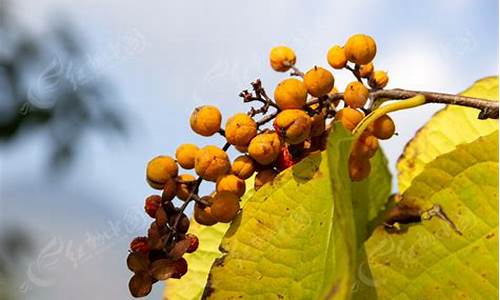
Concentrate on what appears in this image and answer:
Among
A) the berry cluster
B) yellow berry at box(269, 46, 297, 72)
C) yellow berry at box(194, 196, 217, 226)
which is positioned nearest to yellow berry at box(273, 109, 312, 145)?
the berry cluster

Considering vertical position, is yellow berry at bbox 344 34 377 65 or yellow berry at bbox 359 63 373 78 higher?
yellow berry at bbox 344 34 377 65

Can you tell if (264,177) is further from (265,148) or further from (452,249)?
(452,249)

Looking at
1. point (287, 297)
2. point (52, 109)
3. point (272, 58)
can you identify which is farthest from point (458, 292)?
point (52, 109)

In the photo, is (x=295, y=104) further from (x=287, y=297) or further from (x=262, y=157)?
(x=287, y=297)

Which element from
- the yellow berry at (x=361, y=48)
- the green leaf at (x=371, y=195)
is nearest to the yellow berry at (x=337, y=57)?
the yellow berry at (x=361, y=48)

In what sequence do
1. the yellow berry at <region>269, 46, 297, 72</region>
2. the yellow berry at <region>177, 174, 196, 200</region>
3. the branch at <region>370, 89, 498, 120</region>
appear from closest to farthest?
the branch at <region>370, 89, 498, 120</region> → the yellow berry at <region>177, 174, 196, 200</region> → the yellow berry at <region>269, 46, 297, 72</region>

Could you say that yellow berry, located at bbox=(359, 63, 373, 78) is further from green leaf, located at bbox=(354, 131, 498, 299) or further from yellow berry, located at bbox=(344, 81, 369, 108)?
green leaf, located at bbox=(354, 131, 498, 299)

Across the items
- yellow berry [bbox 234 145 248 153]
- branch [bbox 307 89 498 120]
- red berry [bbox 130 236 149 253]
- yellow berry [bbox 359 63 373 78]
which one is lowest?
red berry [bbox 130 236 149 253]
